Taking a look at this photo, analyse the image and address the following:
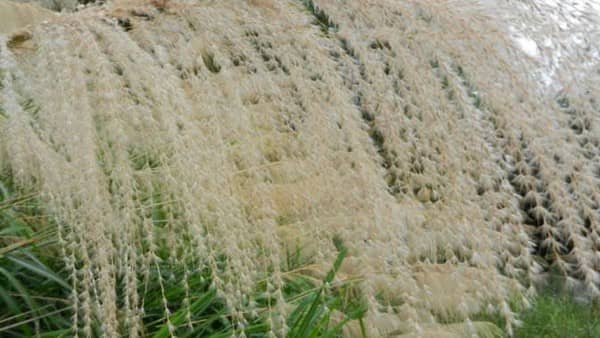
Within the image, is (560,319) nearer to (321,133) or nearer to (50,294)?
(50,294)

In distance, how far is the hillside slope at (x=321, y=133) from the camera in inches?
45.0

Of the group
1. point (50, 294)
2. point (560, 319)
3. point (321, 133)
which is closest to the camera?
point (321, 133)

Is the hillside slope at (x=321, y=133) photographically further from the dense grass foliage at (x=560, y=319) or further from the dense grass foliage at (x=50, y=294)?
the dense grass foliage at (x=560, y=319)

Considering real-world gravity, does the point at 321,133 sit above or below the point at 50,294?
above

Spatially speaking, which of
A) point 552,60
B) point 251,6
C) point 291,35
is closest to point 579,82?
point 552,60

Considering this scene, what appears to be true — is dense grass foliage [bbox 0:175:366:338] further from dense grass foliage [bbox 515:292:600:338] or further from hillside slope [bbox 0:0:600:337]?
dense grass foliage [bbox 515:292:600:338]

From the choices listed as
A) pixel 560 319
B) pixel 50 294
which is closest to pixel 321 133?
pixel 50 294

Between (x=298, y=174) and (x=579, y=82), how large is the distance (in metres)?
0.61

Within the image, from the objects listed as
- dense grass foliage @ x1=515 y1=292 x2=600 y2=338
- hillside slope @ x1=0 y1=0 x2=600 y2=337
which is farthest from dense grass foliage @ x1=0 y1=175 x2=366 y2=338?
dense grass foliage @ x1=515 y1=292 x2=600 y2=338

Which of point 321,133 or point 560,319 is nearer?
point 321,133

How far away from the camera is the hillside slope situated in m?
1.14

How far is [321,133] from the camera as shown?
1.24m

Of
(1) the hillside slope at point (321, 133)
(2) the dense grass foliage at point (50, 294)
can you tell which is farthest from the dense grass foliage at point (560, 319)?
(1) the hillside slope at point (321, 133)

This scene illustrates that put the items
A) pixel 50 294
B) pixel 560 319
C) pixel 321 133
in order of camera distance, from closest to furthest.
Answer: pixel 321 133
pixel 50 294
pixel 560 319
